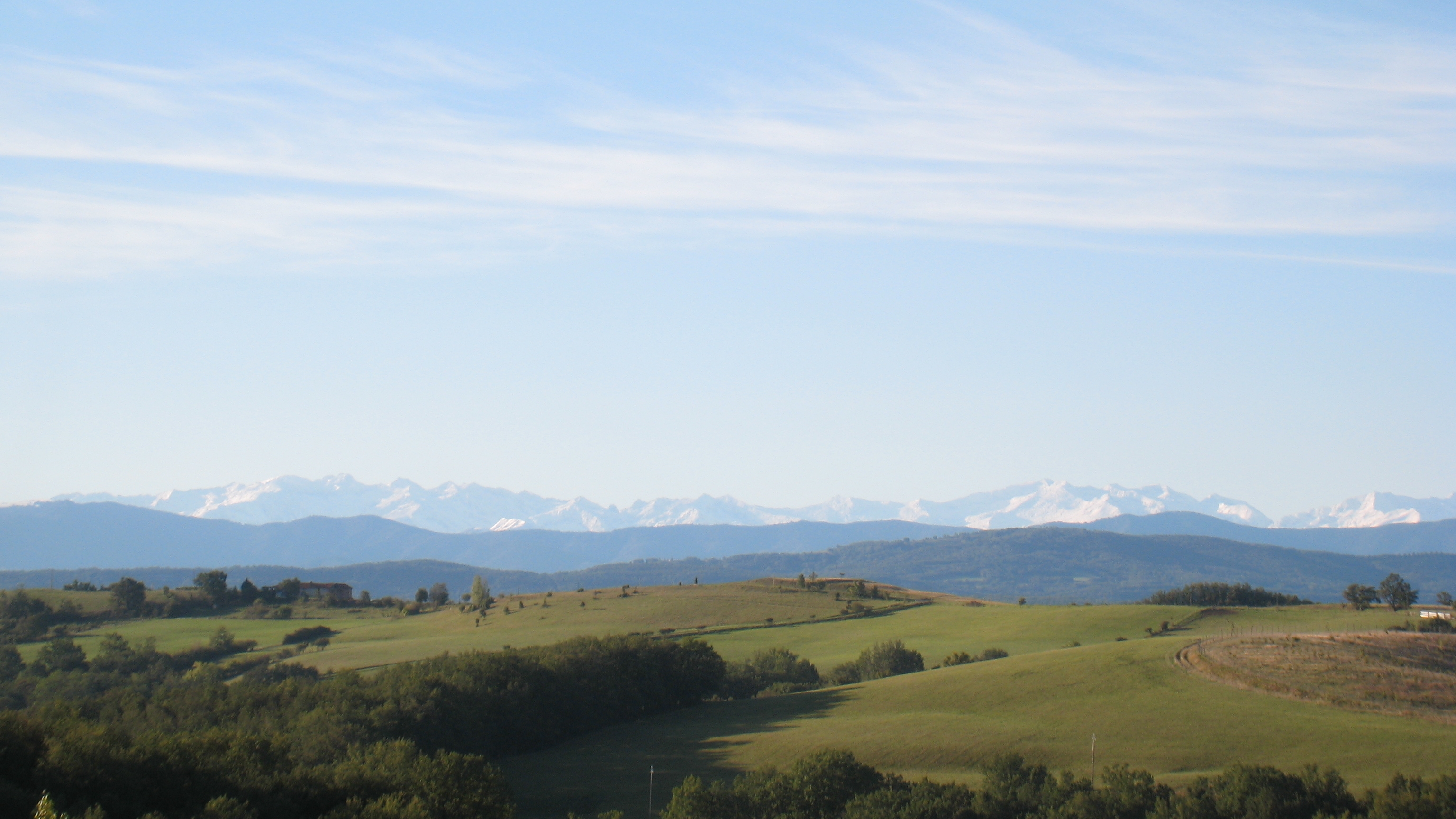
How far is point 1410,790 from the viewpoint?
44500 mm

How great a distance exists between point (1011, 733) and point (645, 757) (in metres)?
23.5

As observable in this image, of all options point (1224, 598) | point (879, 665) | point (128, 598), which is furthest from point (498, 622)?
point (1224, 598)

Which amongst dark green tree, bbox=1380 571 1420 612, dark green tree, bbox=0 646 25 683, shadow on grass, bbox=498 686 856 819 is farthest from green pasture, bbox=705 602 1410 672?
dark green tree, bbox=0 646 25 683

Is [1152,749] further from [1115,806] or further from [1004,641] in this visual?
[1004,641]

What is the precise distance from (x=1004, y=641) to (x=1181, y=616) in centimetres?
2109

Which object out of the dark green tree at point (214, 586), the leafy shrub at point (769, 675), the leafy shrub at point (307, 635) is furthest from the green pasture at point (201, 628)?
the leafy shrub at point (769, 675)

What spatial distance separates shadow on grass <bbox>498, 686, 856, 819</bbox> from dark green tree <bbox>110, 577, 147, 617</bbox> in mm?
104635

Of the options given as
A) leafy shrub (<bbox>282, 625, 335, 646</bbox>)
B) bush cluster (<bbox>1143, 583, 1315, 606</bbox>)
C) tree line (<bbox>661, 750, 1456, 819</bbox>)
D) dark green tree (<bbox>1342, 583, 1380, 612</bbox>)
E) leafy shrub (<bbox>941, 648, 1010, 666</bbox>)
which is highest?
dark green tree (<bbox>1342, 583, 1380, 612</bbox>)

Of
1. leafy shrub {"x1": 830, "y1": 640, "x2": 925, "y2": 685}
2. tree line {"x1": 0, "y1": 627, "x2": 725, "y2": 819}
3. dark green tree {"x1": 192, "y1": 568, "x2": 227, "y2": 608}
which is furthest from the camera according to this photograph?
dark green tree {"x1": 192, "y1": 568, "x2": 227, "y2": 608}

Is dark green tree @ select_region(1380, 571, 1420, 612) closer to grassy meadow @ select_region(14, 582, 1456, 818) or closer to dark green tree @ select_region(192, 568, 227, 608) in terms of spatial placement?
grassy meadow @ select_region(14, 582, 1456, 818)

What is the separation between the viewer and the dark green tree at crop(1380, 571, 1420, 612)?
387 ft

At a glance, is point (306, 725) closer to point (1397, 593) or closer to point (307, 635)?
point (307, 635)

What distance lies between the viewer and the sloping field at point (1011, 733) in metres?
58.5

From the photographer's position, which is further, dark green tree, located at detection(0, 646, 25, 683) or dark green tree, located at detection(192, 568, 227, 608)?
dark green tree, located at detection(192, 568, 227, 608)
